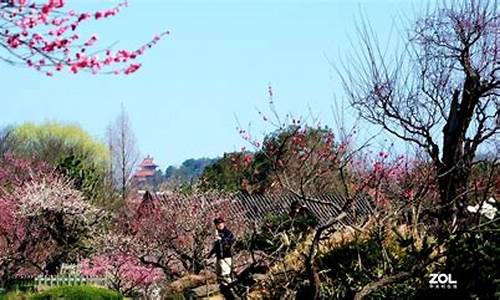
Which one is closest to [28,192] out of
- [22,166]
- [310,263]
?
[22,166]

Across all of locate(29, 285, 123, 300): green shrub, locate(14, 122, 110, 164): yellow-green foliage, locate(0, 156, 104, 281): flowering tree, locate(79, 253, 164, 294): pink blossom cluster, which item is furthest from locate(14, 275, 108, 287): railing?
locate(14, 122, 110, 164): yellow-green foliage

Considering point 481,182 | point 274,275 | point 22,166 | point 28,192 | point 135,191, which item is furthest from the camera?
point 135,191

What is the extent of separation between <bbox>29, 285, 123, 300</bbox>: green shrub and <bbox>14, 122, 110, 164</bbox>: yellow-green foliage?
2809 centimetres

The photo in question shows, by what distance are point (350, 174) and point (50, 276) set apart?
952cm

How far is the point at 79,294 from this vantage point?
14.7 metres

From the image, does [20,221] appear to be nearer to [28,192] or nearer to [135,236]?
[28,192]

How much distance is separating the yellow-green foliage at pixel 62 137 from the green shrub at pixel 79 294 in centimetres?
2809

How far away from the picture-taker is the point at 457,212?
10.3 meters

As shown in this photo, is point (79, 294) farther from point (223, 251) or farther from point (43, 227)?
point (43, 227)

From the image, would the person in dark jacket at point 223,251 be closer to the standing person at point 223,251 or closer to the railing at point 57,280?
the standing person at point 223,251

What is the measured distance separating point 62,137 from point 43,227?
25.6 metres

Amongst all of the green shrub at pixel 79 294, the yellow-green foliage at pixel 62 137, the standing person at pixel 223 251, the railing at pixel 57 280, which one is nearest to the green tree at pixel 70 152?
the yellow-green foliage at pixel 62 137

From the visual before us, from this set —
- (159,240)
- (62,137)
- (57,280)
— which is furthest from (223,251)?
(62,137)

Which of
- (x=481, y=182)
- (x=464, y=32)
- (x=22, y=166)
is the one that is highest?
(x=22, y=166)
